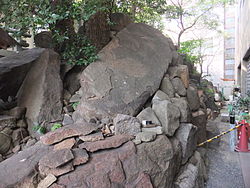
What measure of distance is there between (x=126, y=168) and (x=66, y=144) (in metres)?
0.82

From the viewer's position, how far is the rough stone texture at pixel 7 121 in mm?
2635

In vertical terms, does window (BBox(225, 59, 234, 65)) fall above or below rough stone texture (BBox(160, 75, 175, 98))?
above

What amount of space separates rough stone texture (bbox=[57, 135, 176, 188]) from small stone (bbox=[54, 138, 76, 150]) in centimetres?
31

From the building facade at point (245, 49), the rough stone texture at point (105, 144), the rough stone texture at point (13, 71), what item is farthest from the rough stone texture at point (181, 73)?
the building facade at point (245, 49)

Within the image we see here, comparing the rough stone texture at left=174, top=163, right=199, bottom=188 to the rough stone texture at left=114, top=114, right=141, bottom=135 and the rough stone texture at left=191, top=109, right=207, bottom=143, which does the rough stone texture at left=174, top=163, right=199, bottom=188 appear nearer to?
the rough stone texture at left=114, top=114, right=141, bottom=135

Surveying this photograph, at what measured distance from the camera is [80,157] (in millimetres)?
1885

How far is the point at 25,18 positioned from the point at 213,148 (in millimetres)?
5179

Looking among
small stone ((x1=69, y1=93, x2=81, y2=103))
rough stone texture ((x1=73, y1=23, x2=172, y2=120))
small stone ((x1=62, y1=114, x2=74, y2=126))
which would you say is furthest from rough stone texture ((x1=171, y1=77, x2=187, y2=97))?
small stone ((x1=62, y1=114, x2=74, y2=126))

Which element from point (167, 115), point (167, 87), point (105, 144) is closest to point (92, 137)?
point (105, 144)

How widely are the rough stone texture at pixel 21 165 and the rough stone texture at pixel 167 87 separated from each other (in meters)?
2.44

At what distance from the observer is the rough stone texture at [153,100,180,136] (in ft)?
8.74

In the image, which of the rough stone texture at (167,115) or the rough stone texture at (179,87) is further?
the rough stone texture at (179,87)

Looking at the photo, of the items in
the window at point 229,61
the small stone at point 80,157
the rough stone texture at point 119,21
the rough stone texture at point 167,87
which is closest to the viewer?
the small stone at point 80,157

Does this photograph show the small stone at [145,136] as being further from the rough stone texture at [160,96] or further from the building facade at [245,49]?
the building facade at [245,49]
